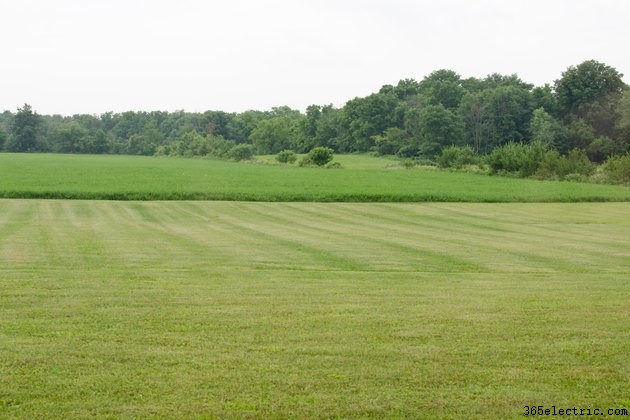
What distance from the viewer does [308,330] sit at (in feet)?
28.8

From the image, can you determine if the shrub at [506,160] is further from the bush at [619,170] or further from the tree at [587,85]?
the tree at [587,85]

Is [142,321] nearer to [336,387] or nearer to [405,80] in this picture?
[336,387]

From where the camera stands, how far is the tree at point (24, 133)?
154m

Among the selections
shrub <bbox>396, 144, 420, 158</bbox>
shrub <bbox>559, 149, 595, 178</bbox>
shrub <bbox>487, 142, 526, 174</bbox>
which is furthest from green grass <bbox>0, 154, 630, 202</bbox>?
shrub <bbox>396, 144, 420, 158</bbox>

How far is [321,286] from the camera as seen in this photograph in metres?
12.4

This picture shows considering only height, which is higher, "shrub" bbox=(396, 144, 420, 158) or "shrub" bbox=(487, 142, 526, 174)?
"shrub" bbox=(396, 144, 420, 158)

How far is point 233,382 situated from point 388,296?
506 cm

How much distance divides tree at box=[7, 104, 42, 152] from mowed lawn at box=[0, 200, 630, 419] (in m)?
146

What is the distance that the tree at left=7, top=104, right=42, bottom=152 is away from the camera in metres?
154

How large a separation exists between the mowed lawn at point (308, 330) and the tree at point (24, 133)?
145665 mm

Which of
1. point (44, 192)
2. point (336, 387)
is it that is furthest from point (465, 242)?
point (44, 192)

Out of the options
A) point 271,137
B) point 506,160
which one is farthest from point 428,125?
point 506,160

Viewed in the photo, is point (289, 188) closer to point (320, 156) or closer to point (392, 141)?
point (320, 156)

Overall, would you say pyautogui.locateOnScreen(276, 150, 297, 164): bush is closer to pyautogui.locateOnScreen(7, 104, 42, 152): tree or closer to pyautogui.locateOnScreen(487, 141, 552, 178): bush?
pyautogui.locateOnScreen(487, 141, 552, 178): bush
